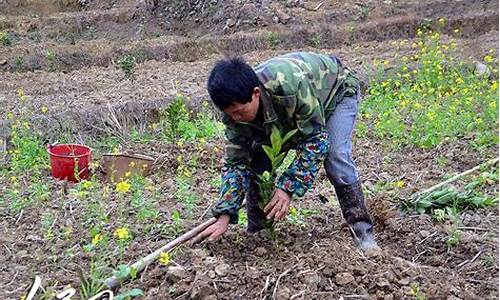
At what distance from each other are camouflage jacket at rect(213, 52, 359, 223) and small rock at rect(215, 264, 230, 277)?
34 cm

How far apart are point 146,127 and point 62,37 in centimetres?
977

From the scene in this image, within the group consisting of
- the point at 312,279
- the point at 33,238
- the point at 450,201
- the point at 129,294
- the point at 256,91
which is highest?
the point at 256,91

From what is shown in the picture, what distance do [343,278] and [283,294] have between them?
312 millimetres

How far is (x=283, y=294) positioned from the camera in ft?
10.2

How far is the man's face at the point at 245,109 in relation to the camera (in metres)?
3.16

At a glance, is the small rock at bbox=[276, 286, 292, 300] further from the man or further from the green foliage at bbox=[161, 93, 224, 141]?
the green foliage at bbox=[161, 93, 224, 141]

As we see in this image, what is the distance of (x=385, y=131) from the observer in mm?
6852

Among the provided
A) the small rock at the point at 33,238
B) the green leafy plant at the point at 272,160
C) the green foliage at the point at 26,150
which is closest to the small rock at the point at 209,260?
the green leafy plant at the point at 272,160

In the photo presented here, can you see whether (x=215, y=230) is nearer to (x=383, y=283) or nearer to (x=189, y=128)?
(x=383, y=283)

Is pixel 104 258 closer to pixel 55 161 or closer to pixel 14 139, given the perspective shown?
pixel 55 161

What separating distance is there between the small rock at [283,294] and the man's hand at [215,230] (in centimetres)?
55

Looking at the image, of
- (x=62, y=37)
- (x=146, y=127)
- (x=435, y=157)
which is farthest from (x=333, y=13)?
(x=435, y=157)

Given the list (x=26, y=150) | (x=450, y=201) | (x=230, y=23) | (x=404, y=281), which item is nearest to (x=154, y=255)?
(x=404, y=281)

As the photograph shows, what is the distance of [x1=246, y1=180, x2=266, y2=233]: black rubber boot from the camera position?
3.82m
